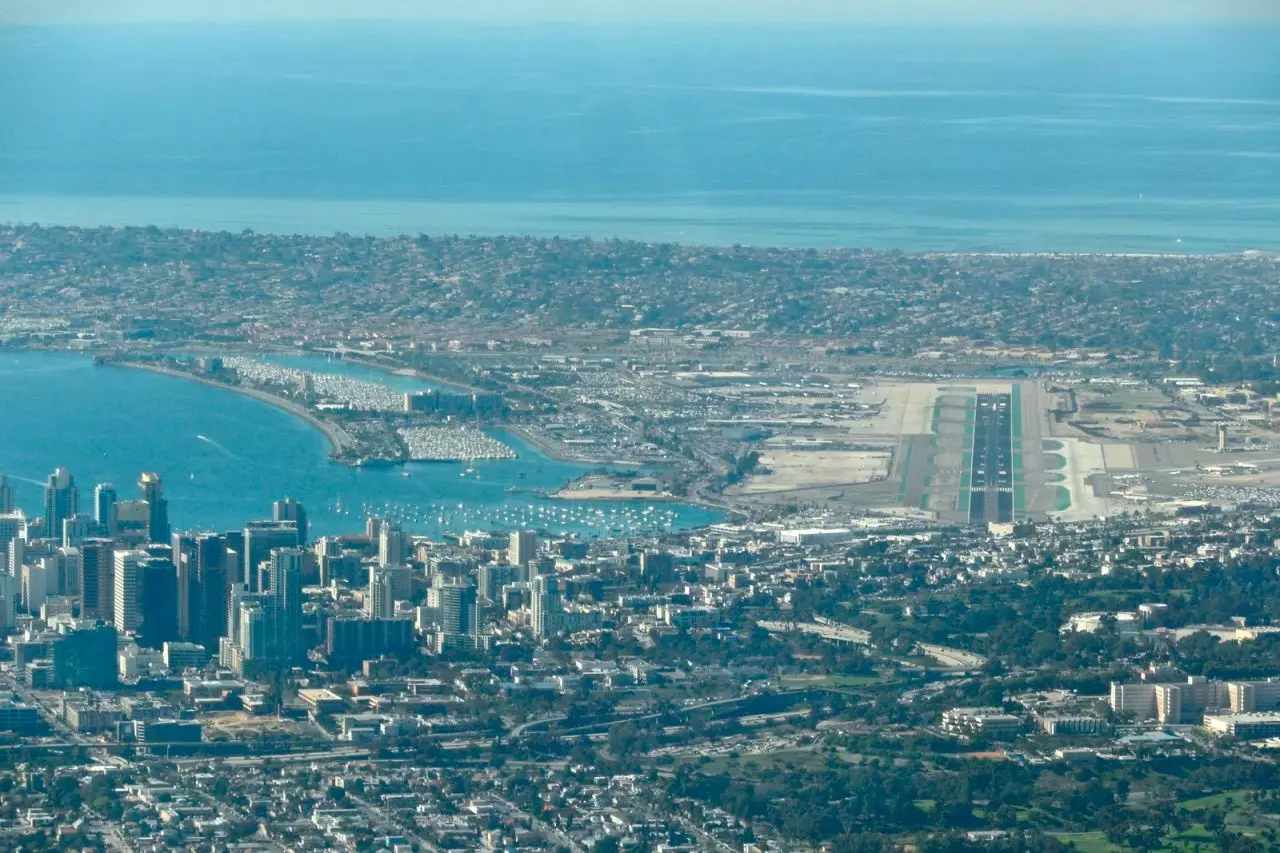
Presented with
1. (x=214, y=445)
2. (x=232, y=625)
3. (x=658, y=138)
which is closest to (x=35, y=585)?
(x=232, y=625)

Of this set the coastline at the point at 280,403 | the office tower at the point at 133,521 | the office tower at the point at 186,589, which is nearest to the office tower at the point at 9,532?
the office tower at the point at 133,521

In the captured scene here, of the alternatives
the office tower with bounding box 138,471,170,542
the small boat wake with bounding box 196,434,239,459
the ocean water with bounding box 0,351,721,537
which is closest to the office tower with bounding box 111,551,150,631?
the office tower with bounding box 138,471,170,542

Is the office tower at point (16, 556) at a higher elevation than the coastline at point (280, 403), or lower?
lower

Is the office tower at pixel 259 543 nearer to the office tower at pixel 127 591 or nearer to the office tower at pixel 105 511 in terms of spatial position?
the office tower at pixel 127 591

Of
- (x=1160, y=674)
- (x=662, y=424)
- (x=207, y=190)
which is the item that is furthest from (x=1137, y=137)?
(x=1160, y=674)

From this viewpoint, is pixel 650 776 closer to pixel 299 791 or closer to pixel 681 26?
pixel 299 791

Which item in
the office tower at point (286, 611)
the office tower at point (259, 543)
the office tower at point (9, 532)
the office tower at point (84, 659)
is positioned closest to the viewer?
the office tower at point (84, 659)

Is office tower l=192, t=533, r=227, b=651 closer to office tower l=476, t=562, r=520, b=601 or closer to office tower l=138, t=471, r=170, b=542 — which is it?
office tower l=138, t=471, r=170, b=542
